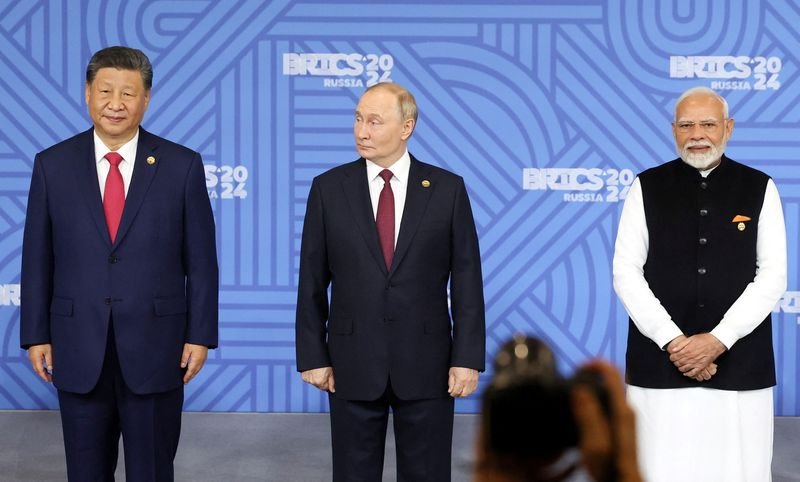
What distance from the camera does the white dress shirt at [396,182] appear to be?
10.0 feet

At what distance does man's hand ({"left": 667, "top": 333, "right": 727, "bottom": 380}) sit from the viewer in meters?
3.15

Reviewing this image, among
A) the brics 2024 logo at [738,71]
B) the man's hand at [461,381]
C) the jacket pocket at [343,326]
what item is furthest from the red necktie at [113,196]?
the brics 2024 logo at [738,71]

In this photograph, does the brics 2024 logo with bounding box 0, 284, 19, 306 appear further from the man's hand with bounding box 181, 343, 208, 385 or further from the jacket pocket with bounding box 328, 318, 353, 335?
the jacket pocket with bounding box 328, 318, 353, 335

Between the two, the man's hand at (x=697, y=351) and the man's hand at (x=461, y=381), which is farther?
the man's hand at (x=697, y=351)

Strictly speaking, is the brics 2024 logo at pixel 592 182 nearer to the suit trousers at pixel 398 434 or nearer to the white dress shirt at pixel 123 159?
the suit trousers at pixel 398 434

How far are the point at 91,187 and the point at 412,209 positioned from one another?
2.71 ft

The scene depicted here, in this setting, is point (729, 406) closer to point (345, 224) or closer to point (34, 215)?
point (345, 224)

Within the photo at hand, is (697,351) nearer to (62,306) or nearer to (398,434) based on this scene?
(398,434)

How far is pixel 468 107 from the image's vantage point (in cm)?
501

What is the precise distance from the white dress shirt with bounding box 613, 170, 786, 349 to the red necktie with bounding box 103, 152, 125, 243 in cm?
140

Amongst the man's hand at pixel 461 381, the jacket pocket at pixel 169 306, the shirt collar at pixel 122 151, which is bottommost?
the man's hand at pixel 461 381

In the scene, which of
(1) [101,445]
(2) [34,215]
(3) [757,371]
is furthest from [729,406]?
(2) [34,215]

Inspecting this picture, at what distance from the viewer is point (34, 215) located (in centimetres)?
295

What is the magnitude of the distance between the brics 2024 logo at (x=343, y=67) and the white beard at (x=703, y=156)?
6.53 feet
